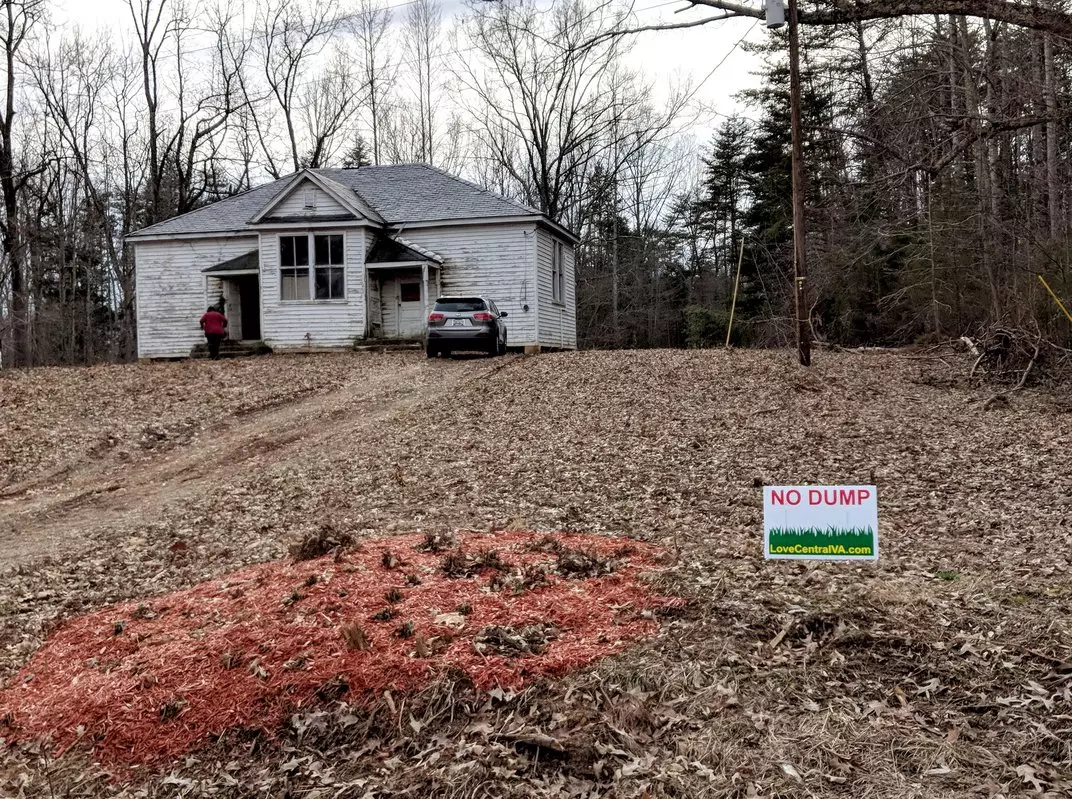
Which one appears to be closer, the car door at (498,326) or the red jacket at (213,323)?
the car door at (498,326)

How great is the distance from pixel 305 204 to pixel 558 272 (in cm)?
770

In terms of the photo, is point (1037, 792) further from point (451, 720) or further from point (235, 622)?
point (235, 622)

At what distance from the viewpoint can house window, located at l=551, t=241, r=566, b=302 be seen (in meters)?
25.2

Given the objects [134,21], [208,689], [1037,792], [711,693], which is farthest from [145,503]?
[134,21]

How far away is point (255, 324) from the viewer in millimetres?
25562

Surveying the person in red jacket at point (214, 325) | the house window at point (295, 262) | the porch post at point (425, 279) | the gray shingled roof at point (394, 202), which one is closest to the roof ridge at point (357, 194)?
the gray shingled roof at point (394, 202)

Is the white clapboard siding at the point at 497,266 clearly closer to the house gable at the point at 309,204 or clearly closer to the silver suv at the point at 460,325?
the house gable at the point at 309,204

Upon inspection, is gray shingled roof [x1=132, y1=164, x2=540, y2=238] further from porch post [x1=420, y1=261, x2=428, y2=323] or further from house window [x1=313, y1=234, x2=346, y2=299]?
house window [x1=313, y1=234, x2=346, y2=299]

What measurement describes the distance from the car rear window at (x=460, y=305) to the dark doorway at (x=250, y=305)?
7.51 meters

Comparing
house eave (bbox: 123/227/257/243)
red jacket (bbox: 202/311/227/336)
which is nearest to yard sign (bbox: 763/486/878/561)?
red jacket (bbox: 202/311/227/336)

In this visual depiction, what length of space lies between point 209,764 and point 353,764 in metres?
0.64

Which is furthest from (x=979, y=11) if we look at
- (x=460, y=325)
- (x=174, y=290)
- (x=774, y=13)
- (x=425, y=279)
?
(x=174, y=290)

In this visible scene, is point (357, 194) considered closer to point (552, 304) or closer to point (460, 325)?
point (552, 304)

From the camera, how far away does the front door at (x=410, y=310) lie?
77.6ft
